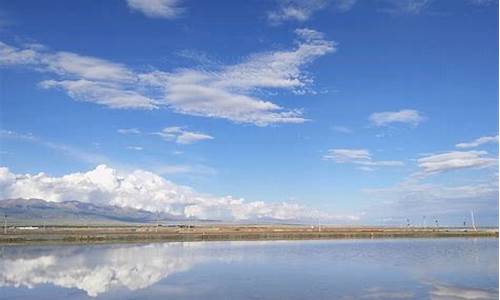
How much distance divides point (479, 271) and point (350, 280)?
1119 centimetres

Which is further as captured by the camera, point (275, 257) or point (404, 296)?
point (275, 257)

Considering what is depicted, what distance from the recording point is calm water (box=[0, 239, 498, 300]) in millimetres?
30203

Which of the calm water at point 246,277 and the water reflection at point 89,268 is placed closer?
the calm water at point 246,277

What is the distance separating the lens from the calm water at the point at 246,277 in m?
30.2

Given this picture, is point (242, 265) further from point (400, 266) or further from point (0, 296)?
point (0, 296)

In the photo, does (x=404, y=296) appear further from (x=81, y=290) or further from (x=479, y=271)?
(x=81, y=290)

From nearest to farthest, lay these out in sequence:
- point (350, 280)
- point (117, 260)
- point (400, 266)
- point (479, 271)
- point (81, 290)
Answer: point (81, 290) < point (350, 280) < point (479, 271) < point (400, 266) < point (117, 260)

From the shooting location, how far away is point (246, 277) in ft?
122

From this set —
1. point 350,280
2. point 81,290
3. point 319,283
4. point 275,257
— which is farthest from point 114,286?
point 275,257

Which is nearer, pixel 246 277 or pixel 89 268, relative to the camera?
pixel 246 277

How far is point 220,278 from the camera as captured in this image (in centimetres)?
3656

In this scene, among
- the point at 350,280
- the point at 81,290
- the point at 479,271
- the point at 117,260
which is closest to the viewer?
the point at 81,290

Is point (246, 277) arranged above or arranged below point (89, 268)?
below

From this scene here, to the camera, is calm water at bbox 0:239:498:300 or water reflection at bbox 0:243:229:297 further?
water reflection at bbox 0:243:229:297
